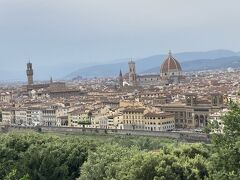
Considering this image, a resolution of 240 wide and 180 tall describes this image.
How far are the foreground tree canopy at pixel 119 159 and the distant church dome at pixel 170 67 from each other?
8642 cm

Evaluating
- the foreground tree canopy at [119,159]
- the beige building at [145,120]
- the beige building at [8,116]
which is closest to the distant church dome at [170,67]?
A: the beige building at [8,116]

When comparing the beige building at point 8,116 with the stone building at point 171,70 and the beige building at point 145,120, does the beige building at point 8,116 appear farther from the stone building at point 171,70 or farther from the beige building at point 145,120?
the stone building at point 171,70

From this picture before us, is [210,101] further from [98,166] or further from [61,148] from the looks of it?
[98,166]

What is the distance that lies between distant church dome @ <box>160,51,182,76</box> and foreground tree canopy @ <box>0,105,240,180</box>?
86.4 metres

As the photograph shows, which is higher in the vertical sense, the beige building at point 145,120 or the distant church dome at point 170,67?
the distant church dome at point 170,67

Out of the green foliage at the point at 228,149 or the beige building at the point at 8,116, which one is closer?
the green foliage at the point at 228,149

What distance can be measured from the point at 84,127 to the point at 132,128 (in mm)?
4397

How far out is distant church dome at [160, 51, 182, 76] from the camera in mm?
114875

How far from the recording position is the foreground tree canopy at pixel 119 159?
48.8ft

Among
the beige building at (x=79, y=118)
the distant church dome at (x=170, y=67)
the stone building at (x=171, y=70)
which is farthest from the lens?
the stone building at (x=171, y=70)

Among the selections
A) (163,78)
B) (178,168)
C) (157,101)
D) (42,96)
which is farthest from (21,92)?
(178,168)

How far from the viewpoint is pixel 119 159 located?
72.8 ft

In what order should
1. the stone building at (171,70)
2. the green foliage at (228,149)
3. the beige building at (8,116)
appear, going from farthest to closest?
1. the stone building at (171,70)
2. the beige building at (8,116)
3. the green foliage at (228,149)

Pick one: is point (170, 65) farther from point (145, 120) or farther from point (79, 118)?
point (145, 120)
